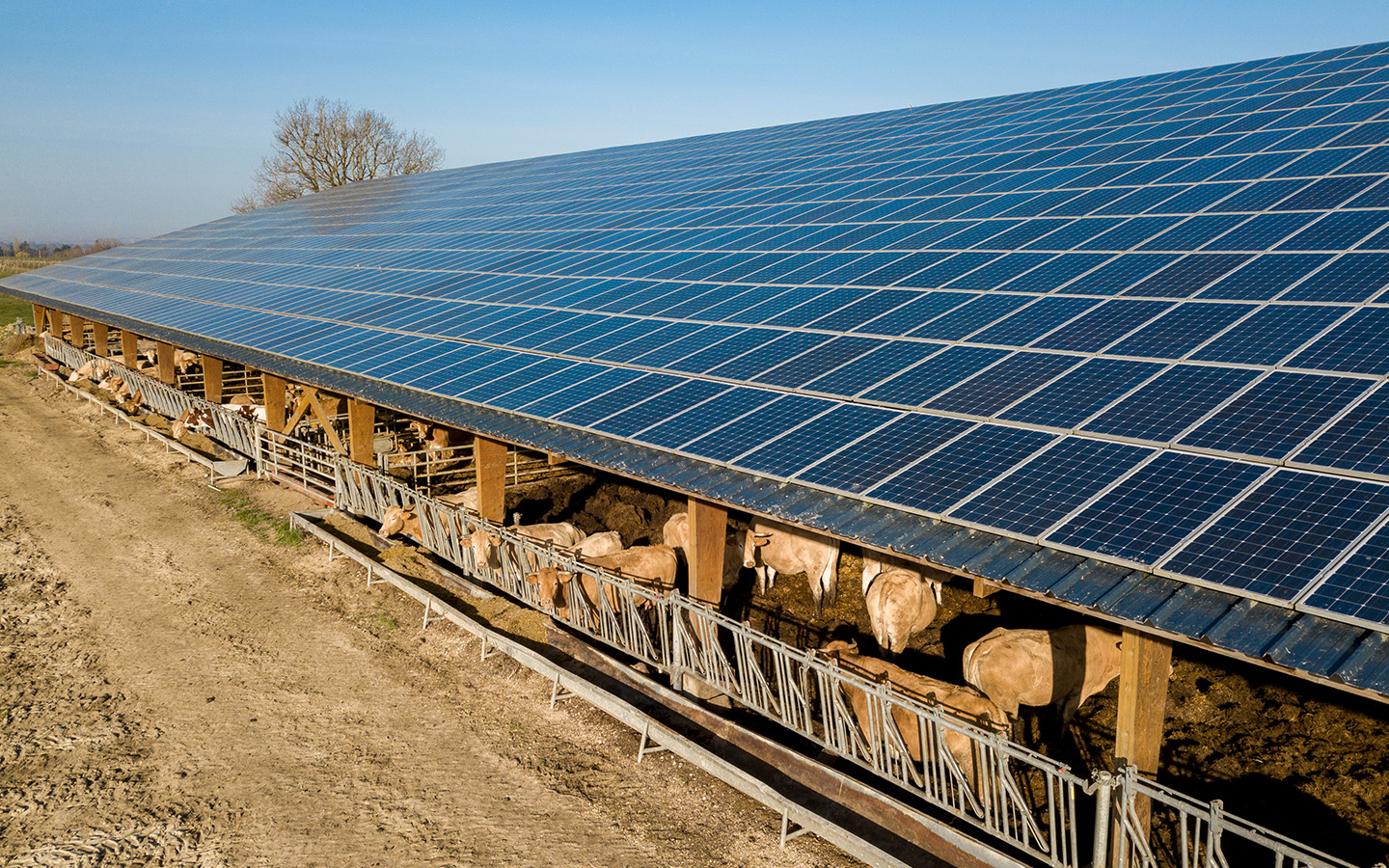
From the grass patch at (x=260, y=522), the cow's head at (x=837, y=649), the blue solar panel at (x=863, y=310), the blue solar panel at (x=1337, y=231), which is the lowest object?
the grass patch at (x=260, y=522)

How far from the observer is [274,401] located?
22891 mm

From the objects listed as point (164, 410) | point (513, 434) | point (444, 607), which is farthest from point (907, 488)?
point (164, 410)

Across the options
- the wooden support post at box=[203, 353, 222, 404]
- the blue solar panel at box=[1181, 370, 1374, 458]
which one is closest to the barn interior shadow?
the blue solar panel at box=[1181, 370, 1374, 458]

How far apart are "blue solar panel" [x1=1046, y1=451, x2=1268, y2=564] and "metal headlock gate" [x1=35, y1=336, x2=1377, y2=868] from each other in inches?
67.2

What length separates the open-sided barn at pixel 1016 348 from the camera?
7.08m

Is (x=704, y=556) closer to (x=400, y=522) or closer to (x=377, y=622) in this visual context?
(x=377, y=622)

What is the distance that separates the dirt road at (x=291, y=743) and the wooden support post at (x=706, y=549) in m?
2.17

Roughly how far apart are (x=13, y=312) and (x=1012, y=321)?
3067 inches

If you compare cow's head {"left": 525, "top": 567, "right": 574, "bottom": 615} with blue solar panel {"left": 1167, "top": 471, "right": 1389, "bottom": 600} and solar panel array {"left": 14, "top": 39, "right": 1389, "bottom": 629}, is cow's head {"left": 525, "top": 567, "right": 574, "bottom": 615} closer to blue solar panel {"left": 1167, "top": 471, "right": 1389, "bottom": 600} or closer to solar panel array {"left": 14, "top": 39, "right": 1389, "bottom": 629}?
solar panel array {"left": 14, "top": 39, "right": 1389, "bottom": 629}

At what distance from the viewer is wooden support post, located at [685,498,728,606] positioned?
11.8m

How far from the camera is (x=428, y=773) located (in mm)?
10938

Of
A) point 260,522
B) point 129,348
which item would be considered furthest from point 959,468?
point 129,348

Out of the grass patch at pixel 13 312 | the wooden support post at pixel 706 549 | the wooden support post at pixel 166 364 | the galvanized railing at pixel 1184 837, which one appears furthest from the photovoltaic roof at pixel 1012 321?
the grass patch at pixel 13 312

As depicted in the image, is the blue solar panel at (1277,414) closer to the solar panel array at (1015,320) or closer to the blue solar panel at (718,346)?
the solar panel array at (1015,320)
